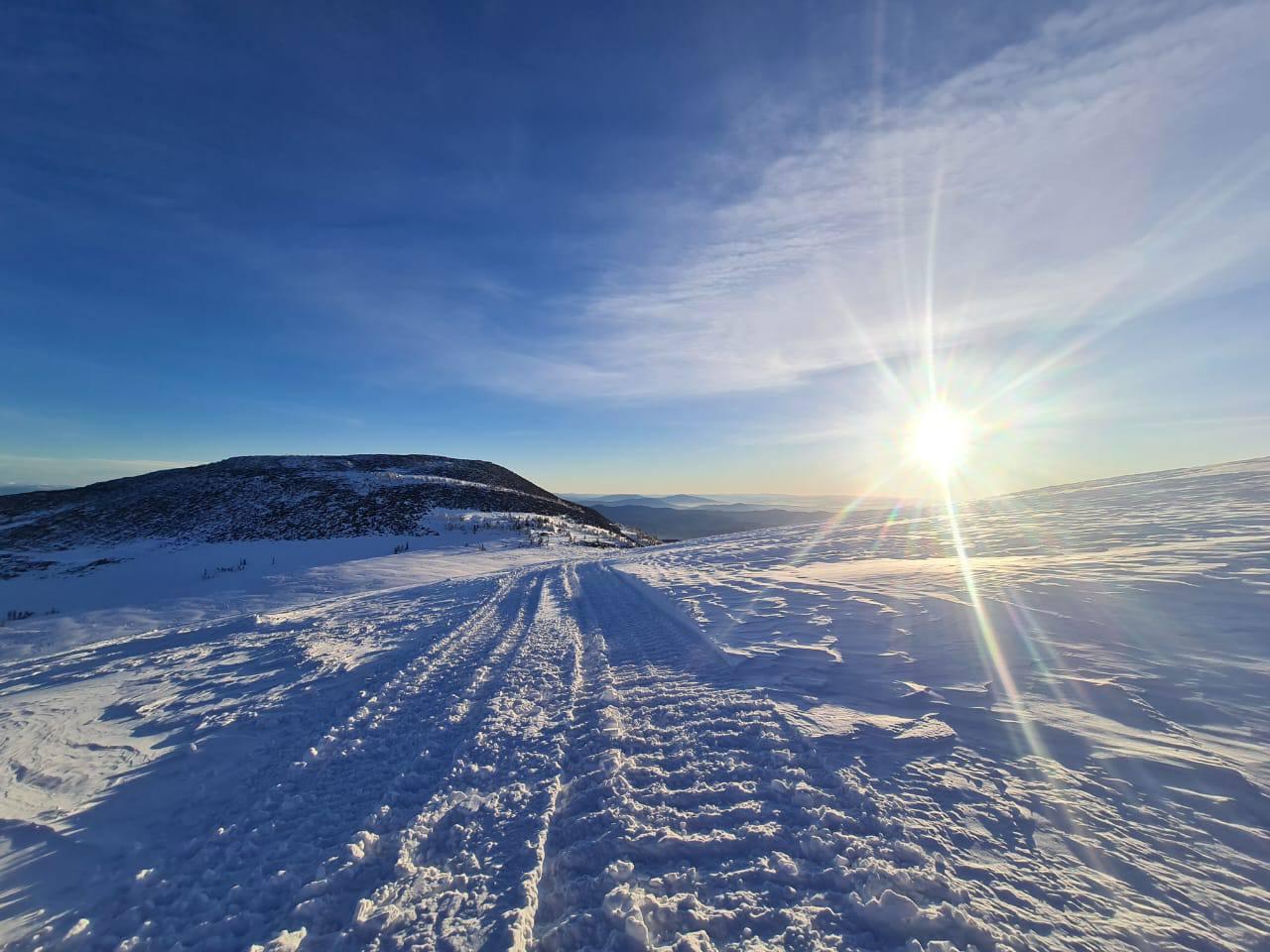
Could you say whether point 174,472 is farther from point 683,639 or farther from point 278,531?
point 683,639

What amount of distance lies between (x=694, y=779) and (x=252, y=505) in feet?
132

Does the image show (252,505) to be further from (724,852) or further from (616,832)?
(724,852)

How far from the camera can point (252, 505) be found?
3469cm

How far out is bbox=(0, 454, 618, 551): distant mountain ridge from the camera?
29.7 metres

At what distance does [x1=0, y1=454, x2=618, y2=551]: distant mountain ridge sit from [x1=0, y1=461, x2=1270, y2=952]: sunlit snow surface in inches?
967

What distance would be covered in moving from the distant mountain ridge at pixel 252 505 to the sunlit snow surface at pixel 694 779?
24.6m

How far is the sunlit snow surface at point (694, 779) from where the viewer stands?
8.60 feet

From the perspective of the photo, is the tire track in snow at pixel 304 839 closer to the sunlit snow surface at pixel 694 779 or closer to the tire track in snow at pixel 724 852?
the sunlit snow surface at pixel 694 779

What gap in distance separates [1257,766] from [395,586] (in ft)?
52.8

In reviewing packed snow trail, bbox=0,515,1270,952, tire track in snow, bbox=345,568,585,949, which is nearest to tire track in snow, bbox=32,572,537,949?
packed snow trail, bbox=0,515,1270,952

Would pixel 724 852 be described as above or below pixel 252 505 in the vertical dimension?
below

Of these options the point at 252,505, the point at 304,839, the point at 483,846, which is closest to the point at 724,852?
the point at 483,846

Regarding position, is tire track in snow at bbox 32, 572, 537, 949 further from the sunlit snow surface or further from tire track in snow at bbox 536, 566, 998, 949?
tire track in snow at bbox 536, 566, 998, 949

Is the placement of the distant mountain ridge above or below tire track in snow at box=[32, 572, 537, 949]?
above
